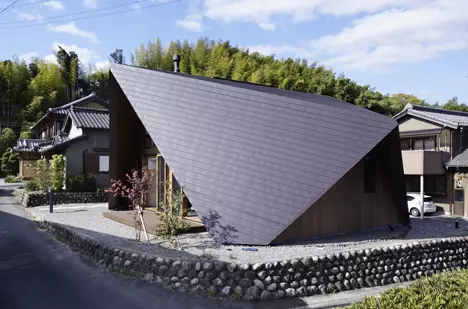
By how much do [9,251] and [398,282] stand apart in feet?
26.7

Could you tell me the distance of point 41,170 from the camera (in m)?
15.9

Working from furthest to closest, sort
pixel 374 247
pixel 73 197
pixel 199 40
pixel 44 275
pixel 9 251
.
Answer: pixel 199 40 → pixel 73 197 → pixel 9 251 → pixel 374 247 → pixel 44 275

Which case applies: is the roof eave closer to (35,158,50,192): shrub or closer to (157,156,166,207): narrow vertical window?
(157,156,166,207): narrow vertical window

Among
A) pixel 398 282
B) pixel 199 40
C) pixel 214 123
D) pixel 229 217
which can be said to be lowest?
pixel 398 282

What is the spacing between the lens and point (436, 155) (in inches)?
643

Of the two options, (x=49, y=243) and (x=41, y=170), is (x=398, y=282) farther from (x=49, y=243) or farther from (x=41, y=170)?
(x=41, y=170)

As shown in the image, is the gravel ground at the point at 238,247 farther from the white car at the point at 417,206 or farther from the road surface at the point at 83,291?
the white car at the point at 417,206

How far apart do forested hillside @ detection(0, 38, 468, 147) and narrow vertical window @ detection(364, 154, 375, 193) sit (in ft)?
56.4

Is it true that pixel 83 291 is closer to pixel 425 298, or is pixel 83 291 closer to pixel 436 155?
pixel 425 298

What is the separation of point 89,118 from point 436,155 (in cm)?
1724

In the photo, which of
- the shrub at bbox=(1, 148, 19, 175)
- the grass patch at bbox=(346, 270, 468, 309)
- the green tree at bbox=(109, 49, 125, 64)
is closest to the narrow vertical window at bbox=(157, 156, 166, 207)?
the grass patch at bbox=(346, 270, 468, 309)

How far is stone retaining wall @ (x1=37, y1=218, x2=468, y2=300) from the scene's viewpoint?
5.66 m

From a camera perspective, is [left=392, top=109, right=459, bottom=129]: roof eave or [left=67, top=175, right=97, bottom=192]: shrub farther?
[left=392, top=109, right=459, bottom=129]: roof eave

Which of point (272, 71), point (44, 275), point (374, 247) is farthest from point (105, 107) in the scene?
point (374, 247)
